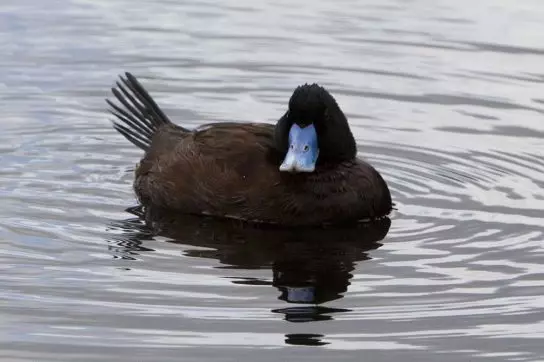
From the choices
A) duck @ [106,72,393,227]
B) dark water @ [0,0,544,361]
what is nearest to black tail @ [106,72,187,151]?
dark water @ [0,0,544,361]

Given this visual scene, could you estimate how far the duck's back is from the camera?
917cm

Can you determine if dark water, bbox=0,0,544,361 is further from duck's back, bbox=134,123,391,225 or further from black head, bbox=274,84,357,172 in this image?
black head, bbox=274,84,357,172

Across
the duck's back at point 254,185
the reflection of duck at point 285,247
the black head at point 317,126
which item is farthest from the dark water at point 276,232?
the black head at point 317,126

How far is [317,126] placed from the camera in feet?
30.2

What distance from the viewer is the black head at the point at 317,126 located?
9.11m

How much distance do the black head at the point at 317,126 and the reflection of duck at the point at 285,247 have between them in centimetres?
44

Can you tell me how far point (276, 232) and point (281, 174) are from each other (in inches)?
14.4

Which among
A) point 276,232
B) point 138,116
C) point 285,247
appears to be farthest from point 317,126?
point 138,116

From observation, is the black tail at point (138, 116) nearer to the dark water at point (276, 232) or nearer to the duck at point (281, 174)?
the dark water at point (276, 232)

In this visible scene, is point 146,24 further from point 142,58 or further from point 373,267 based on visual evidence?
point 373,267

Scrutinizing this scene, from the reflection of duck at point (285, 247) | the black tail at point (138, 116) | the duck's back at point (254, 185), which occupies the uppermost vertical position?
the black tail at point (138, 116)

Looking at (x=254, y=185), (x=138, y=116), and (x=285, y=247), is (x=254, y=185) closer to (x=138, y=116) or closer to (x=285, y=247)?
(x=285, y=247)

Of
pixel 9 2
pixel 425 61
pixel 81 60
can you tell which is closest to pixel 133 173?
pixel 81 60

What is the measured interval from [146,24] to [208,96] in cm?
256
